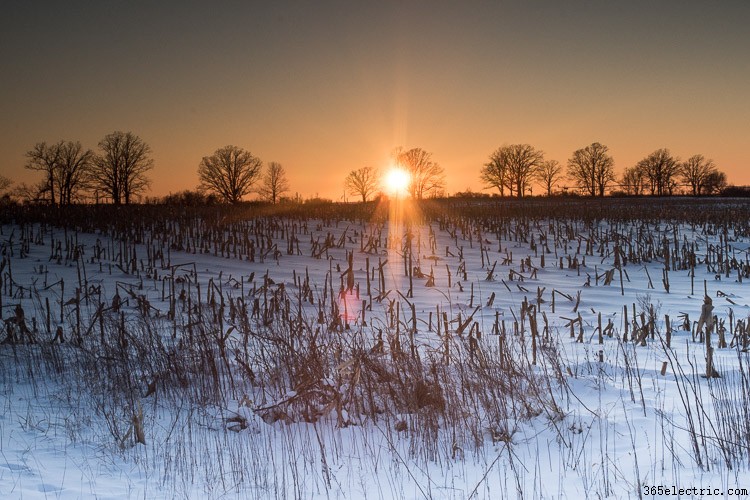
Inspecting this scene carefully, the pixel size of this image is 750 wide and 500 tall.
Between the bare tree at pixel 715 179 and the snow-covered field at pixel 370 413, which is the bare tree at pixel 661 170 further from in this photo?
the snow-covered field at pixel 370 413

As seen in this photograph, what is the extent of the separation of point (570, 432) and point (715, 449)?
3.29ft

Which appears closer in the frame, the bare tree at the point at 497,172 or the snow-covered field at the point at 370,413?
the snow-covered field at the point at 370,413

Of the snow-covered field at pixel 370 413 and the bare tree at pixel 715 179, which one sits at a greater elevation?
the bare tree at pixel 715 179

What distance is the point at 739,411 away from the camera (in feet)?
13.6

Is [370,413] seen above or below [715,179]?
below

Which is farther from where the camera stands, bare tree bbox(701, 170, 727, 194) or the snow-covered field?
bare tree bbox(701, 170, 727, 194)

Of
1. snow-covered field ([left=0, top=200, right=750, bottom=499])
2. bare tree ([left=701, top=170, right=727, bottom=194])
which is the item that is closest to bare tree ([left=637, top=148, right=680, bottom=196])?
bare tree ([left=701, top=170, right=727, bottom=194])

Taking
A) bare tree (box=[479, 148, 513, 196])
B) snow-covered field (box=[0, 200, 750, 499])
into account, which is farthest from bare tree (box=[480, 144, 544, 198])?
snow-covered field (box=[0, 200, 750, 499])

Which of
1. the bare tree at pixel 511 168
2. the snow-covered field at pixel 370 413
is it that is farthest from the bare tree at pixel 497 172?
the snow-covered field at pixel 370 413

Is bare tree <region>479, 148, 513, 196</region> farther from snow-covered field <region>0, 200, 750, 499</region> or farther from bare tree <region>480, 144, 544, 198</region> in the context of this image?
snow-covered field <region>0, 200, 750, 499</region>

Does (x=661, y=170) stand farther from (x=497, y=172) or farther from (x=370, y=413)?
(x=370, y=413)

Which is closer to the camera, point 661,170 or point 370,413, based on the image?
point 370,413

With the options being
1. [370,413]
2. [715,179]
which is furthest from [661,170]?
[370,413]

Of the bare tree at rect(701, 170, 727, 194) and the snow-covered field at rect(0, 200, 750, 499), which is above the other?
the bare tree at rect(701, 170, 727, 194)
